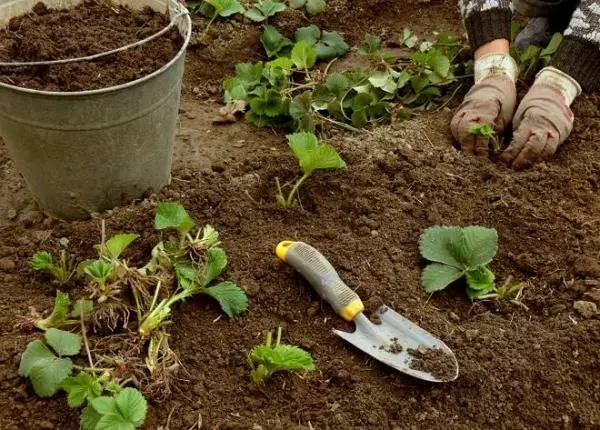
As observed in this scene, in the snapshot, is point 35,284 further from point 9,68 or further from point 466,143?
point 466,143

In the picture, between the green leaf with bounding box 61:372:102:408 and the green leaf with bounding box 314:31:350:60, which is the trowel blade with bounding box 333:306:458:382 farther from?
the green leaf with bounding box 314:31:350:60

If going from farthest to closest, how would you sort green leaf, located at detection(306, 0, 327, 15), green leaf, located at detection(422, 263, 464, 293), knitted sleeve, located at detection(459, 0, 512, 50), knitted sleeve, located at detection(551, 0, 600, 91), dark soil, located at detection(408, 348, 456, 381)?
green leaf, located at detection(306, 0, 327, 15) < knitted sleeve, located at detection(459, 0, 512, 50) < knitted sleeve, located at detection(551, 0, 600, 91) < green leaf, located at detection(422, 263, 464, 293) < dark soil, located at detection(408, 348, 456, 381)

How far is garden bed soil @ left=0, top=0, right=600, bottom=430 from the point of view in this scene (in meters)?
1.71

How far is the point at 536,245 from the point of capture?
210 centimetres

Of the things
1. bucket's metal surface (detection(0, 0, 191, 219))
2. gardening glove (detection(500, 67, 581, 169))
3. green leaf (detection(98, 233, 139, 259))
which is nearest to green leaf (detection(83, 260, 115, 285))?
green leaf (detection(98, 233, 139, 259))

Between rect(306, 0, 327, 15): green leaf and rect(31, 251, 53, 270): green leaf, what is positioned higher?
rect(306, 0, 327, 15): green leaf

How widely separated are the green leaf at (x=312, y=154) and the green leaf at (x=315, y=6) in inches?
44.8

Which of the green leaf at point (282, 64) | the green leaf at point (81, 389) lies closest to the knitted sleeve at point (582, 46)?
the green leaf at point (282, 64)

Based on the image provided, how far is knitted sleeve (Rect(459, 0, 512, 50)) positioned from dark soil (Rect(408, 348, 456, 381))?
4.07 feet

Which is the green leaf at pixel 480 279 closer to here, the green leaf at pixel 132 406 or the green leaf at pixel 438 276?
the green leaf at pixel 438 276

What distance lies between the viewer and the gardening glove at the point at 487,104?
238 cm

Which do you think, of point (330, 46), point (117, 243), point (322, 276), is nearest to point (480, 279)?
point (322, 276)

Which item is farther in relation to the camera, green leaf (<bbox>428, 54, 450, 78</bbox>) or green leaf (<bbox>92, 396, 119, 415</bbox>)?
green leaf (<bbox>428, 54, 450, 78</bbox>)

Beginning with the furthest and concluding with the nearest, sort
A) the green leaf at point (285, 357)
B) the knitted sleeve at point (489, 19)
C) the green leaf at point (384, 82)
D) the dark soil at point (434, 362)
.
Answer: the green leaf at point (384, 82)
the knitted sleeve at point (489, 19)
the dark soil at point (434, 362)
the green leaf at point (285, 357)
